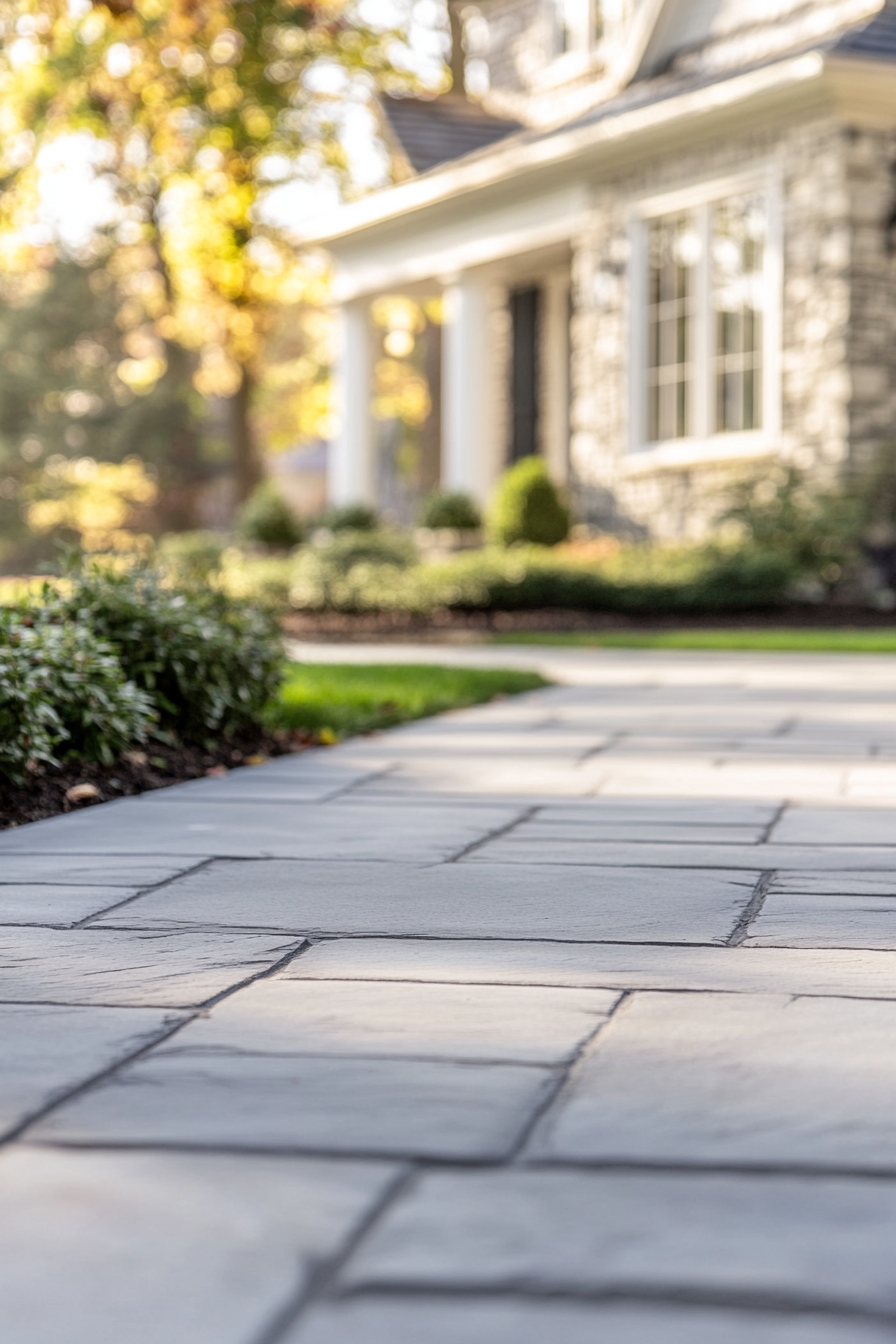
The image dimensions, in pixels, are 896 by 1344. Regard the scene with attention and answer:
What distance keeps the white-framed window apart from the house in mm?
22

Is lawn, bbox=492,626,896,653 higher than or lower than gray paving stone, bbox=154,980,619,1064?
lower

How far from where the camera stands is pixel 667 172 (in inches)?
636

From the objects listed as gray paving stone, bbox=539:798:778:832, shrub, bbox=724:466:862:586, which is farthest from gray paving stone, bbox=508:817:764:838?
shrub, bbox=724:466:862:586

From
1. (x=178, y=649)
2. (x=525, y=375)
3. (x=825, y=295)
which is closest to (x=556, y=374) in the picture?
(x=525, y=375)

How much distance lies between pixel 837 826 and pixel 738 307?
1157 cm

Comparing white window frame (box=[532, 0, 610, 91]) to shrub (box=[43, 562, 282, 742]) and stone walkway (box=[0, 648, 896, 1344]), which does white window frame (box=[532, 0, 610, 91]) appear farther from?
stone walkway (box=[0, 648, 896, 1344])

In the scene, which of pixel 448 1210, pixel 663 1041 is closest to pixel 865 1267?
pixel 448 1210

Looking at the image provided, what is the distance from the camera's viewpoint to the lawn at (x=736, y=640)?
37.0ft

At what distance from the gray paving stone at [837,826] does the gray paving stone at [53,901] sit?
1689 mm

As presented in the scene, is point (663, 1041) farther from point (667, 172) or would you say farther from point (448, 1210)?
point (667, 172)

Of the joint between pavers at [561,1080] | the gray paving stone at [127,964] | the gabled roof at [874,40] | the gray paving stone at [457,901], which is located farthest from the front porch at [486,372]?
the joint between pavers at [561,1080]

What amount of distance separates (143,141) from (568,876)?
2807cm

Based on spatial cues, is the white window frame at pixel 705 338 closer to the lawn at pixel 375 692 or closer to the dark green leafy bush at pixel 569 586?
the dark green leafy bush at pixel 569 586

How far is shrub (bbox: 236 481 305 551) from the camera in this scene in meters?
20.8
